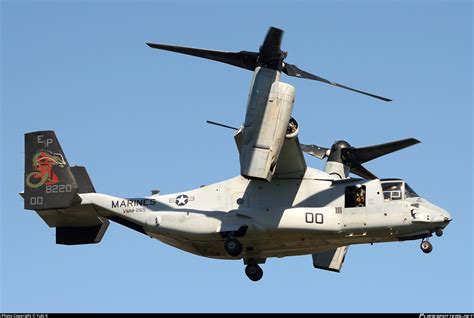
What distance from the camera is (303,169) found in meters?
26.8

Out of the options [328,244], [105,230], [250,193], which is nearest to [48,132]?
[105,230]

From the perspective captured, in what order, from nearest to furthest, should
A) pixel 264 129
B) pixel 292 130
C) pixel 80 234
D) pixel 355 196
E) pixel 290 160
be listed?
1. pixel 264 129
2. pixel 292 130
3. pixel 355 196
4. pixel 290 160
5. pixel 80 234

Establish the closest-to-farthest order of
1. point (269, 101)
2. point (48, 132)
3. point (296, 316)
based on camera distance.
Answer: point (296, 316), point (269, 101), point (48, 132)

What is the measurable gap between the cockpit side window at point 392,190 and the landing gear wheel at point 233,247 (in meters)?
3.80

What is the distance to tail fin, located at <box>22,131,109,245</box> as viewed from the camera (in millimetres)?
27203

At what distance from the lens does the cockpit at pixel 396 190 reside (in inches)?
1021

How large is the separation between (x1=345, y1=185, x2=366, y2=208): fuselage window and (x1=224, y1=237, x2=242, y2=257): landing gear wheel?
286cm

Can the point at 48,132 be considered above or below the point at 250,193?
above

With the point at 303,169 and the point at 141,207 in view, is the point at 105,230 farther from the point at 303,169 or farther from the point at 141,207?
the point at 303,169

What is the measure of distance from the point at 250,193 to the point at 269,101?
325 centimetres

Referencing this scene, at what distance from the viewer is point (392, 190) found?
26.0 m

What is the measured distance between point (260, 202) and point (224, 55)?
385 cm

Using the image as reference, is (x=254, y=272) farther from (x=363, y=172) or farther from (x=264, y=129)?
(x=264, y=129)

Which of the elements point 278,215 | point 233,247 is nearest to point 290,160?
point 278,215
